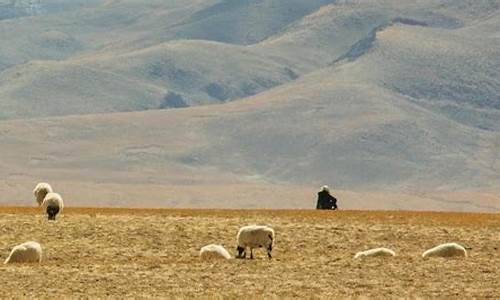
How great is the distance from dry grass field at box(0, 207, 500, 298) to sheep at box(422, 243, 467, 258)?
1.17 ft

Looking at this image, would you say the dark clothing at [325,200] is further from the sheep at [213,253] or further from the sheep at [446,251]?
the sheep at [213,253]

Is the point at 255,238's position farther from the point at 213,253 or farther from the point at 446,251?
the point at 446,251

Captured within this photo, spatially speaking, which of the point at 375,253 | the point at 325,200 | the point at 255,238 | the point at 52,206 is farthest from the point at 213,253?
the point at 325,200

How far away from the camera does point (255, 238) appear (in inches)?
1377

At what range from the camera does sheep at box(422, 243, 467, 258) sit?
35156mm

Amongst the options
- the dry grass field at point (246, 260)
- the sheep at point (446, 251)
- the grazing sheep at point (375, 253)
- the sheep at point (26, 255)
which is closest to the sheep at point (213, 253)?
the dry grass field at point (246, 260)

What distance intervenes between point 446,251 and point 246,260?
4.25m

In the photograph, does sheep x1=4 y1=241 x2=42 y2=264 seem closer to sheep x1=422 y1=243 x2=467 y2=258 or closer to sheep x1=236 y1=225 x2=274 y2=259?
sheep x1=236 y1=225 x2=274 y2=259

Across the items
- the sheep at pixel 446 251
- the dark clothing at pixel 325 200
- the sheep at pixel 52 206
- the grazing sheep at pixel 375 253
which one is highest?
the dark clothing at pixel 325 200

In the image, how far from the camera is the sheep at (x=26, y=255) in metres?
33.8

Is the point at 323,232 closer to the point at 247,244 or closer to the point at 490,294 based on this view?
the point at 247,244

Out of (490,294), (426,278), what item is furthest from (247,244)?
(490,294)

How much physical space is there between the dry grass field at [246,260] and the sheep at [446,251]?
1.17 feet

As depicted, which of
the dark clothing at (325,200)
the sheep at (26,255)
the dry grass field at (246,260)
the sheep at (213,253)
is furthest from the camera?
the dark clothing at (325,200)
